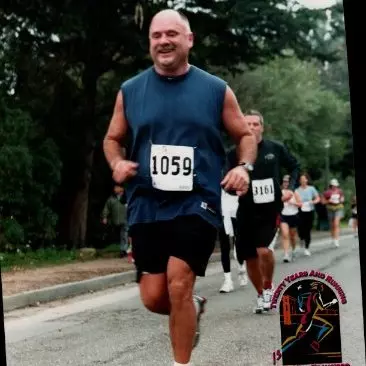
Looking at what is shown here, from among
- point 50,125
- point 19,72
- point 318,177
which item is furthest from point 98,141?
point 318,177

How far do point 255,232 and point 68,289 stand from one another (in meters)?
1.81

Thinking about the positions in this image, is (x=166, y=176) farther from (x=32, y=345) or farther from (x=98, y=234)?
(x=98, y=234)

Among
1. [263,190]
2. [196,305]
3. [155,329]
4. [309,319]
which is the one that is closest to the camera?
[309,319]

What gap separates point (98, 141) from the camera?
7891 millimetres

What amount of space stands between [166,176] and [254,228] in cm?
264

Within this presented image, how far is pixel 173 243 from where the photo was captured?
3102mm

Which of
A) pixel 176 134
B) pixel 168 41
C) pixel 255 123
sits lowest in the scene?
pixel 176 134

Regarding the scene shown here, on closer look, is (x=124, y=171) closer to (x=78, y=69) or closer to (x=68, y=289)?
(x=68, y=289)

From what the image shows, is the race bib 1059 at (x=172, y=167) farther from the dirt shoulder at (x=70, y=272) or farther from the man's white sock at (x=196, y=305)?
the dirt shoulder at (x=70, y=272)

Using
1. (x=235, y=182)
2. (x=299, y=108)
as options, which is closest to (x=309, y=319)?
(x=235, y=182)

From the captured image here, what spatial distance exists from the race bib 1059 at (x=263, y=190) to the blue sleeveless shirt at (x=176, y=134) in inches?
89.5

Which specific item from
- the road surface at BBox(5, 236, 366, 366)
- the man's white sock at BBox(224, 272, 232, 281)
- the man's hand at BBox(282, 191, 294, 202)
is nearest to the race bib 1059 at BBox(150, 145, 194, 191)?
the road surface at BBox(5, 236, 366, 366)

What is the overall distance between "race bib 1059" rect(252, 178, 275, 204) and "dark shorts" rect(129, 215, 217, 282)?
225 cm

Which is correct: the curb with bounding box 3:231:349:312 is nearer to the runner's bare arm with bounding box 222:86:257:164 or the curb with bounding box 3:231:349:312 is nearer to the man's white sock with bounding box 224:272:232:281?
the man's white sock with bounding box 224:272:232:281
